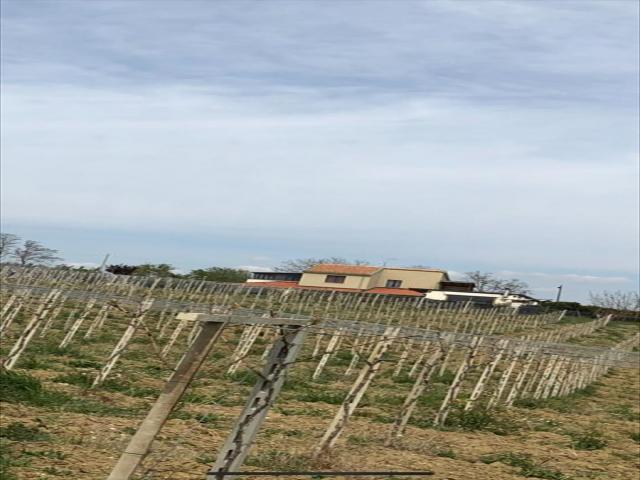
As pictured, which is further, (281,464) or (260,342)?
(260,342)

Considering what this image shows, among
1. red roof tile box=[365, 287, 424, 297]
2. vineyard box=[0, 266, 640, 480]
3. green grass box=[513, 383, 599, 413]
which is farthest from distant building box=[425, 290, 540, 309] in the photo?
green grass box=[513, 383, 599, 413]

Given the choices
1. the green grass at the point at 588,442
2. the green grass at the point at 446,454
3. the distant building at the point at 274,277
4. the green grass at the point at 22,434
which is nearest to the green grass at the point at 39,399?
the green grass at the point at 22,434

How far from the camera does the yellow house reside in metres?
68.3

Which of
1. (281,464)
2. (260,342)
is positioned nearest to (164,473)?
(281,464)

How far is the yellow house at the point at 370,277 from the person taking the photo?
224 feet

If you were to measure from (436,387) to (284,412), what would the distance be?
8933 mm

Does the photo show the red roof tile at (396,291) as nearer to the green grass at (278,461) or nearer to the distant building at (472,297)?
the distant building at (472,297)

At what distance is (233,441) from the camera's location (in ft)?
17.6

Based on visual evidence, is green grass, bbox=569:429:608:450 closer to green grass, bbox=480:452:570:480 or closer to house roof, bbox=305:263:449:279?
green grass, bbox=480:452:570:480

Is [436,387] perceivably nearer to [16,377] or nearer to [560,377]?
[560,377]

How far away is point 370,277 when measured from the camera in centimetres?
6812

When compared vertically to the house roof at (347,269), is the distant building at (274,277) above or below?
below

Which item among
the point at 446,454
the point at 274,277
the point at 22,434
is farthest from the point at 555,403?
the point at 274,277

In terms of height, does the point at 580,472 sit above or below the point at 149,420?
below
